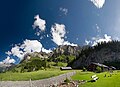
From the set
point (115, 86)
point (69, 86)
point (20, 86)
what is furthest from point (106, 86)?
point (20, 86)

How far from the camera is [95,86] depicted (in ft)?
198

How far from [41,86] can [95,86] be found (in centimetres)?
1335

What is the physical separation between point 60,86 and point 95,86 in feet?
27.6

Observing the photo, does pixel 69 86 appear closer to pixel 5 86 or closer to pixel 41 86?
pixel 41 86

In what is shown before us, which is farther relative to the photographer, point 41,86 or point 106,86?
point 41,86

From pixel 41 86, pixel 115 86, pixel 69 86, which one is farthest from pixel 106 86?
pixel 41 86

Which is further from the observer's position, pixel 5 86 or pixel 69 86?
pixel 69 86

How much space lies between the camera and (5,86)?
58.8 metres

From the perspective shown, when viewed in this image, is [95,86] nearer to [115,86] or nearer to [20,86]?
[115,86]

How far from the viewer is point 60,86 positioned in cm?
6169

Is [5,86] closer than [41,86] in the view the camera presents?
Yes

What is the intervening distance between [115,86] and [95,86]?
16.4 ft

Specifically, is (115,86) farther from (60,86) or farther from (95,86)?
(60,86)

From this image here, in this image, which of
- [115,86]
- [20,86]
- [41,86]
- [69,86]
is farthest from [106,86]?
[20,86]
